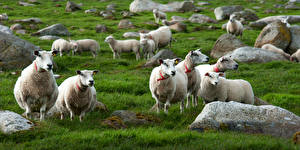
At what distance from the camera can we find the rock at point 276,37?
24.5 metres

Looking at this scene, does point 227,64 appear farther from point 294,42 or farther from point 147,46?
point 294,42

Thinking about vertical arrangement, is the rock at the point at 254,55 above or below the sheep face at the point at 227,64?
below

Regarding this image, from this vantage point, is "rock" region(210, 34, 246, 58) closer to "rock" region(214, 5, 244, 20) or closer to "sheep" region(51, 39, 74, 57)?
"sheep" region(51, 39, 74, 57)

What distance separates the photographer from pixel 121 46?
24375 millimetres

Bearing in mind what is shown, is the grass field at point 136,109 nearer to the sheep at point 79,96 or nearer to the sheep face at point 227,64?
the sheep at point 79,96

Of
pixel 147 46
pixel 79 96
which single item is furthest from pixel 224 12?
pixel 79 96

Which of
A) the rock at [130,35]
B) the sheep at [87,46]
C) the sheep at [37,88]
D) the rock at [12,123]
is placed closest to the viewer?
the rock at [12,123]

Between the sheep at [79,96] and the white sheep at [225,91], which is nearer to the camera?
the sheep at [79,96]

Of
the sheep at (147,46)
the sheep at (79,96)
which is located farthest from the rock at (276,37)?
the sheep at (79,96)

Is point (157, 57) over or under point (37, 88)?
under

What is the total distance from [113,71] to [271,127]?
11258mm

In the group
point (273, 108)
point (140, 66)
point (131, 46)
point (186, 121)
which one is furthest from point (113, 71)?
point (273, 108)

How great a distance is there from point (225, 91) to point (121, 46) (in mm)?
13505

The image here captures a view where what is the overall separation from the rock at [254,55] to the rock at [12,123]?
15043 millimetres
